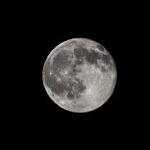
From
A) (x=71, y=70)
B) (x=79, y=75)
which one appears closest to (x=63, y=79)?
(x=71, y=70)

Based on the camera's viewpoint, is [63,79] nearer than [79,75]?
No

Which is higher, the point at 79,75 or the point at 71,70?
the point at 71,70

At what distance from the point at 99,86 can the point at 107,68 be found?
50cm

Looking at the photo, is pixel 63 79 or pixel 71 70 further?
pixel 63 79

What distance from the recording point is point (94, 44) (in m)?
10.0

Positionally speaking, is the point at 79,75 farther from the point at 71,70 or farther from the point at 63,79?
the point at 63,79

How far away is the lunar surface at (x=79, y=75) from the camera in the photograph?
375 inches

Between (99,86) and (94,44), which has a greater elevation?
(94,44)

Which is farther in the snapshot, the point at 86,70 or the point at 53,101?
the point at 53,101

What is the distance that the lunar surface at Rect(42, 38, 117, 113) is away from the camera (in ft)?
31.2

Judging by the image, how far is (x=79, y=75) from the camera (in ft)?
31.1

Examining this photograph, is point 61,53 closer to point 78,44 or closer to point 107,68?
point 78,44

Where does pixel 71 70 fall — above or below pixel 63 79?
above

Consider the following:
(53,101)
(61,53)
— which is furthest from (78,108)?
(61,53)
